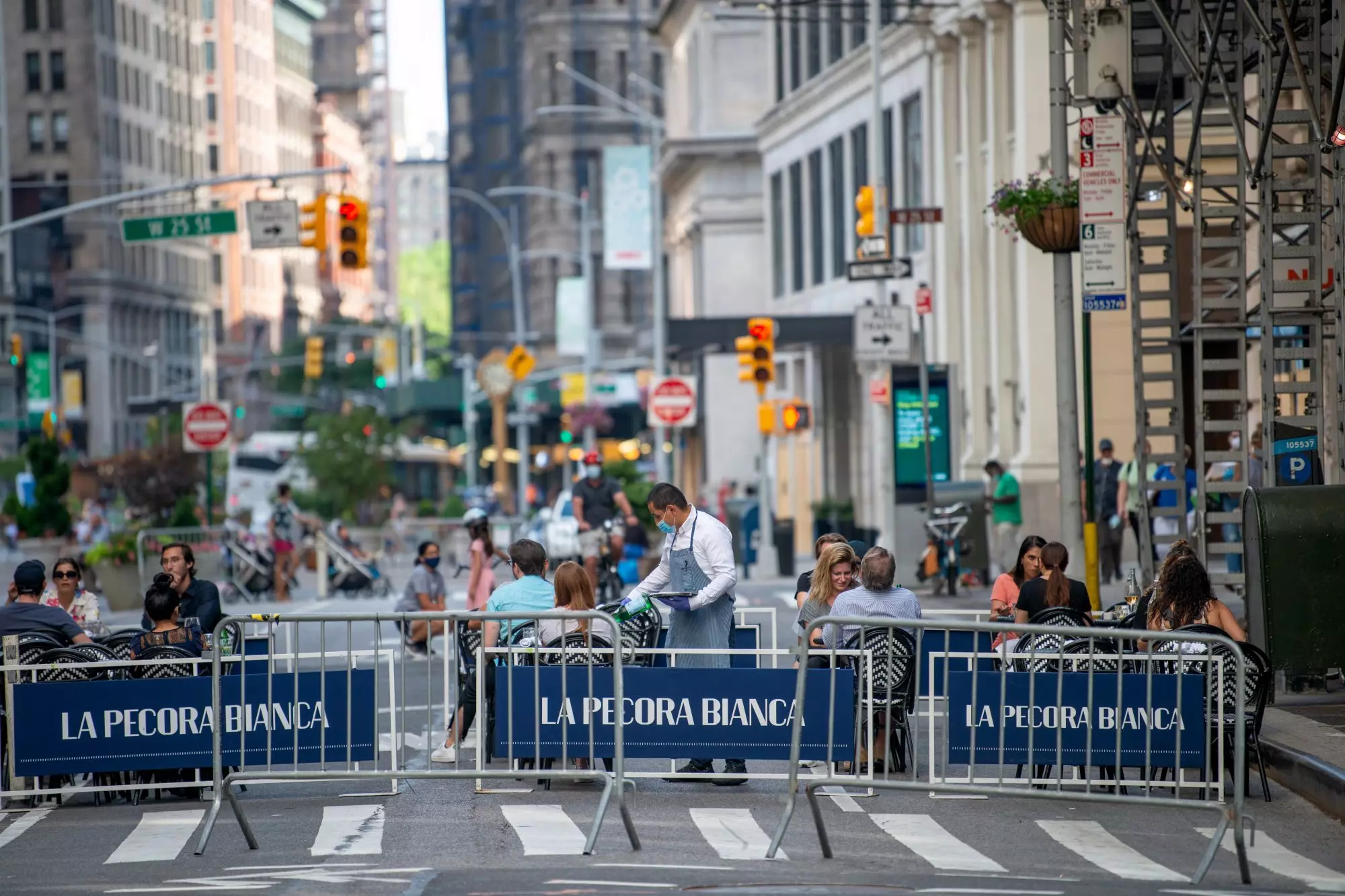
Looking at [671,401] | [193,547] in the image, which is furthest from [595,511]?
[671,401]

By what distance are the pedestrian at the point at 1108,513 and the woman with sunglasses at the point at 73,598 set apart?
15.5 metres

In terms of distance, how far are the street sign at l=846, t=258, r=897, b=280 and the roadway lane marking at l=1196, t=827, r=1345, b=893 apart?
62.6 ft

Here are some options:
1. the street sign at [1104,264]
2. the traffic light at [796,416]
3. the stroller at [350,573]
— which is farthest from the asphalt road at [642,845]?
the traffic light at [796,416]

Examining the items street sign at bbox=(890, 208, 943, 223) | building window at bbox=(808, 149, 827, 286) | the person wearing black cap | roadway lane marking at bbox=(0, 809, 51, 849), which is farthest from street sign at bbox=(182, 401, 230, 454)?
roadway lane marking at bbox=(0, 809, 51, 849)

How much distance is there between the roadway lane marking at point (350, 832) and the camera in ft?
36.4

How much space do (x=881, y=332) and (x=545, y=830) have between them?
1956cm

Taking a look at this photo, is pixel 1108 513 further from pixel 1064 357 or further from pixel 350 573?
pixel 350 573

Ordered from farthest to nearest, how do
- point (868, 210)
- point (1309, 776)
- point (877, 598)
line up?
point (868, 210), point (877, 598), point (1309, 776)

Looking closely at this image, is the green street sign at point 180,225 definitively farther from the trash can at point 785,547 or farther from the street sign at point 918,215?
the trash can at point 785,547

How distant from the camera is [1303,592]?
15.0 metres

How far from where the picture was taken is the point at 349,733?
41.8 feet

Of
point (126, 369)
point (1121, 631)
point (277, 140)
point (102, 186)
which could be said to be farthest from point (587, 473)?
point (277, 140)

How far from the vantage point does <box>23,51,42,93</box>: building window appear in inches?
4486

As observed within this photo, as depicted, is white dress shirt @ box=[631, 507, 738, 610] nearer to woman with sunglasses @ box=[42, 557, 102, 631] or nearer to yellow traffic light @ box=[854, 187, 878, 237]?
woman with sunglasses @ box=[42, 557, 102, 631]
